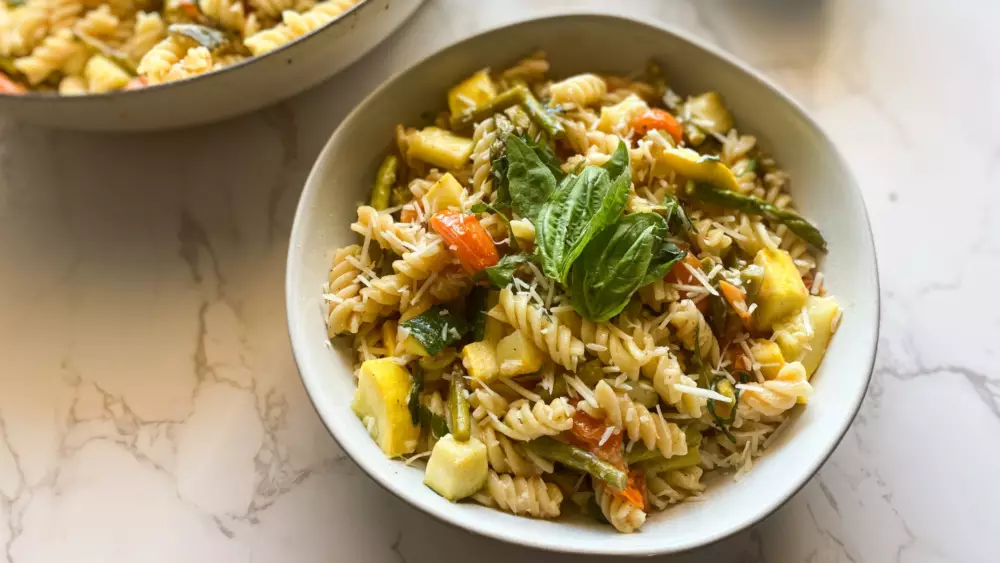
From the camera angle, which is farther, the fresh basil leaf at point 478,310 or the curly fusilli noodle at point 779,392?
the fresh basil leaf at point 478,310

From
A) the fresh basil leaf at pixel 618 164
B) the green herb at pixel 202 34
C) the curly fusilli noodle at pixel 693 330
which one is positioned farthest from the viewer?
the green herb at pixel 202 34

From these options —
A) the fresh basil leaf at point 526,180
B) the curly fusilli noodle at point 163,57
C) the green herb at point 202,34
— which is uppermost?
the fresh basil leaf at point 526,180

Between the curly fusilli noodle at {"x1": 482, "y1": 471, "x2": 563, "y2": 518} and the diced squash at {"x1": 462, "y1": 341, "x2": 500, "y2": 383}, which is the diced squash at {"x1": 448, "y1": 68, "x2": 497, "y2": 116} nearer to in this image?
the diced squash at {"x1": 462, "y1": 341, "x2": 500, "y2": 383}

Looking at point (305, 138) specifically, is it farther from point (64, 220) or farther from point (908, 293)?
point (908, 293)

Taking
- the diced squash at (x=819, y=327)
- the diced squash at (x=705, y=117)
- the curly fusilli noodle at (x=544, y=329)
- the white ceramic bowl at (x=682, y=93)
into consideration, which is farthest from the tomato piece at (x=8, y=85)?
the diced squash at (x=819, y=327)

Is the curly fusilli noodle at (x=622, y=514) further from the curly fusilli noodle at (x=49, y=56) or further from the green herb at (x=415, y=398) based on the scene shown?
the curly fusilli noodle at (x=49, y=56)

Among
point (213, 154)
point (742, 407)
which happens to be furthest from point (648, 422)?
point (213, 154)

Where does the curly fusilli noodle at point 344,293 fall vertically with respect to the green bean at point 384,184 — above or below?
below

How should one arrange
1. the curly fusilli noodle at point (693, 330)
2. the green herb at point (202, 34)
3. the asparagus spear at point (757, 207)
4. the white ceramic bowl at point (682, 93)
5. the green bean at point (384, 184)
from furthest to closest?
1. the green herb at point (202, 34)
2. the green bean at point (384, 184)
3. the asparagus spear at point (757, 207)
4. the curly fusilli noodle at point (693, 330)
5. the white ceramic bowl at point (682, 93)
